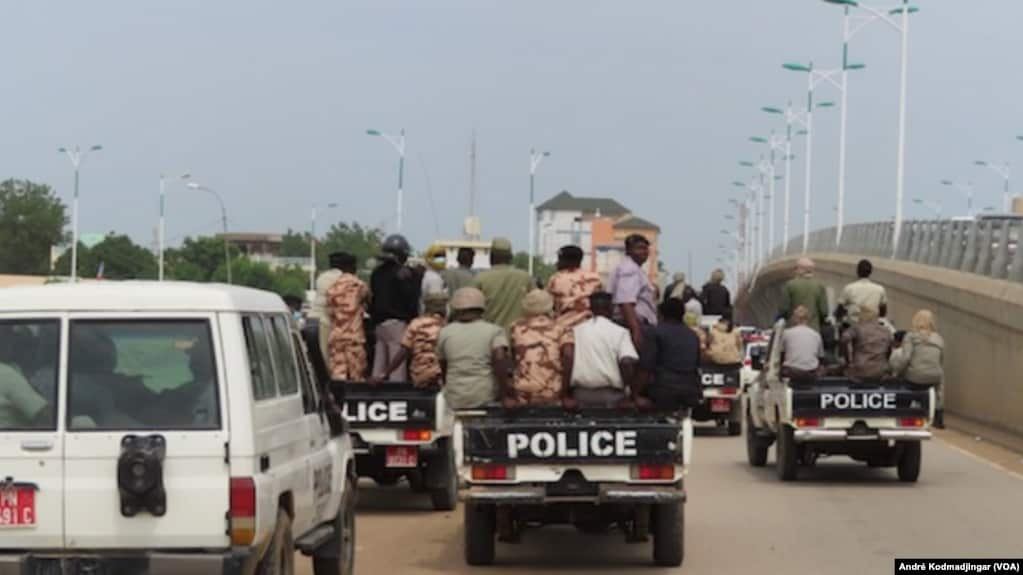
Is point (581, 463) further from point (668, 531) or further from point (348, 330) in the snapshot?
point (348, 330)

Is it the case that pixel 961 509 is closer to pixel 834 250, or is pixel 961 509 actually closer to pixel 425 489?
pixel 425 489

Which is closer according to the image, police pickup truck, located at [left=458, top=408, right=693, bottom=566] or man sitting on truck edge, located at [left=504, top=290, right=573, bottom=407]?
police pickup truck, located at [left=458, top=408, right=693, bottom=566]

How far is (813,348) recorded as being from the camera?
21.4m

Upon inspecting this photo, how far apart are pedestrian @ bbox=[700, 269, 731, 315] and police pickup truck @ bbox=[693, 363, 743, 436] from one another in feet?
5.76

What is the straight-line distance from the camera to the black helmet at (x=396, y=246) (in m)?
19.0

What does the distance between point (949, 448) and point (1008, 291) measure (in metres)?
5.62

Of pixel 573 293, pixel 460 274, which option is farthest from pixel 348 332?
pixel 573 293

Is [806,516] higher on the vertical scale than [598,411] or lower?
lower

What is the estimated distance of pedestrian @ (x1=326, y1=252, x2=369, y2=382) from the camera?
61.1 feet

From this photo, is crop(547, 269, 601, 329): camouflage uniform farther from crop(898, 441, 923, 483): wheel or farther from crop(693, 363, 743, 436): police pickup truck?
crop(693, 363, 743, 436): police pickup truck

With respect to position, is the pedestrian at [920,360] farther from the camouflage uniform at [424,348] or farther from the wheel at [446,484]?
the camouflage uniform at [424,348]

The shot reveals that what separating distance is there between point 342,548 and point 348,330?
20.8 feet

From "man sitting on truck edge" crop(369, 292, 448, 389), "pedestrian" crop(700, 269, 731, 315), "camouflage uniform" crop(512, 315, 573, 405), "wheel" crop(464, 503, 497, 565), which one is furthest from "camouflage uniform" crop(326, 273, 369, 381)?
"pedestrian" crop(700, 269, 731, 315)

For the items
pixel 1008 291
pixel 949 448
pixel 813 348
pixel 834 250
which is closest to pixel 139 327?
pixel 813 348
